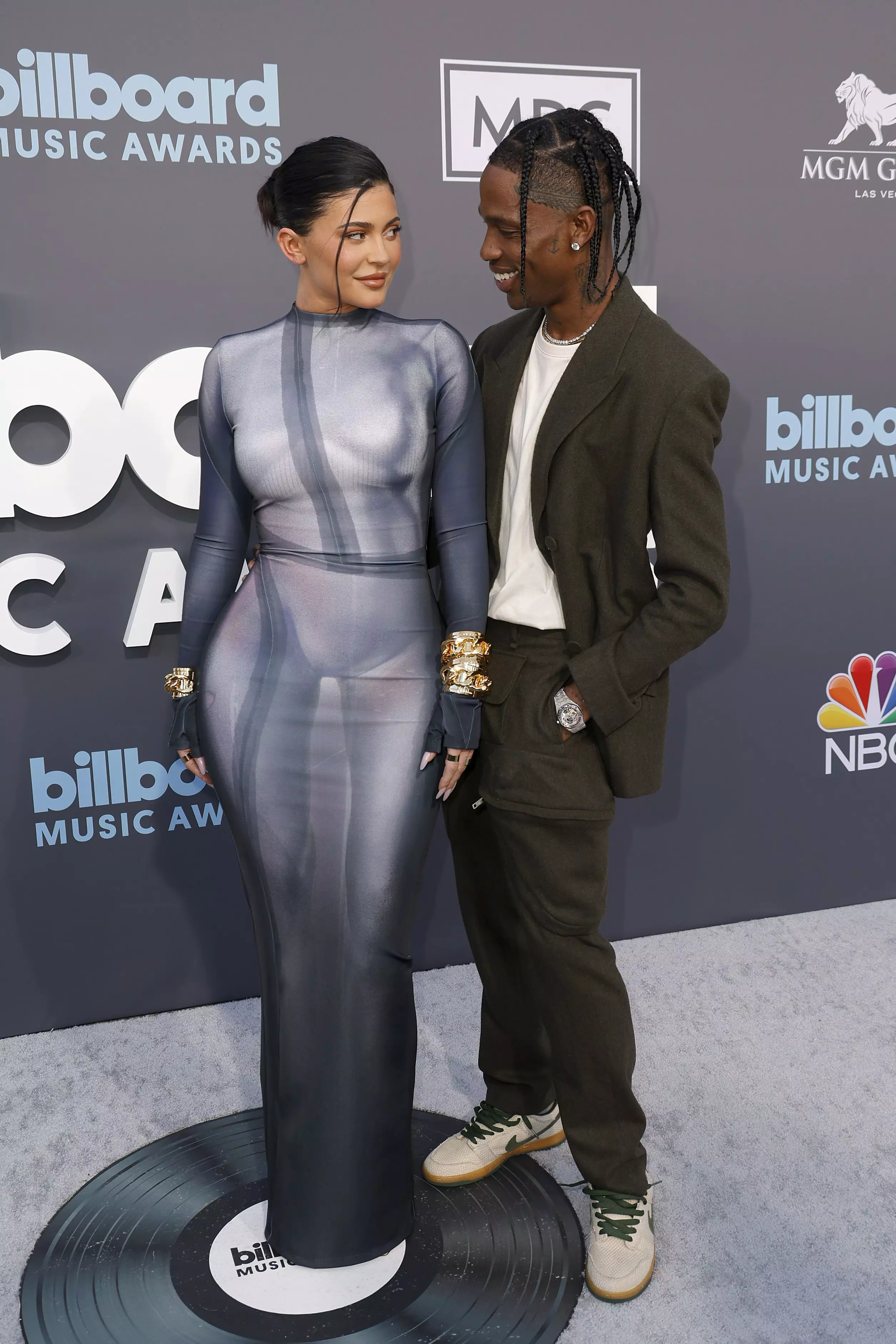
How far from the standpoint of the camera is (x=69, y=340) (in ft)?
8.14

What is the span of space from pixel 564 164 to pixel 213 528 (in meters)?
0.77

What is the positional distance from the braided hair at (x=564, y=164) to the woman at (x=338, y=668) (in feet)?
0.63

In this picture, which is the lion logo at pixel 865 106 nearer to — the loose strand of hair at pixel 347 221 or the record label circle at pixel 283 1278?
the loose strand of hair at pixel 347 221

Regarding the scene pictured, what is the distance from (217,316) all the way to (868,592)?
186 centimetres

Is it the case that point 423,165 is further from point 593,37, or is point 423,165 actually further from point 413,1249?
point 413,1249

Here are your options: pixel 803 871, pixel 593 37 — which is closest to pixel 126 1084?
pixel 803 871

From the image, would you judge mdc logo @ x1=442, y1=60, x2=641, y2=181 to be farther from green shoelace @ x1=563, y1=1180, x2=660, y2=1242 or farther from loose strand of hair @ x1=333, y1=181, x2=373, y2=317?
green shoelace @ x1=563, y1=1180, x2=660, y2=1242

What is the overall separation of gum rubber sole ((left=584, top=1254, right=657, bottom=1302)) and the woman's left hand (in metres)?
0.83

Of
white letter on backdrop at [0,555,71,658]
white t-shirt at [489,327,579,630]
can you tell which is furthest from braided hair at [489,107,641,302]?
white letter on backdrop at [0,555,71,658]

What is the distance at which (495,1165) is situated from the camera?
217 cm

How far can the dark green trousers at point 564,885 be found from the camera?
1838 mm

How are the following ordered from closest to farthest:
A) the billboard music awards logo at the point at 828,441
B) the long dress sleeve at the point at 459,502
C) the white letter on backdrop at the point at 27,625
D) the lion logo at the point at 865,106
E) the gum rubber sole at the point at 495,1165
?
1. the long dress sleeve at the point at 459,502
2. the gum rubber sole at the point at 495,1165
3. the white letter on backdrop at the point at 27,625
4. the lion logo at the point at 865,106
5. the billboard music awards logo at the point at 828,441

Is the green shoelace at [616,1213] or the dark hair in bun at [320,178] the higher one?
the dark hair in bun at [320,178]

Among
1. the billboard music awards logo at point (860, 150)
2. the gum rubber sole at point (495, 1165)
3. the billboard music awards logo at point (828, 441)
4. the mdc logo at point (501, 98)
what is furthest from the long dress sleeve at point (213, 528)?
the billboard music awards logo at point (860, 150)
